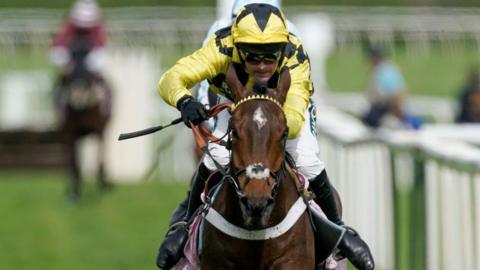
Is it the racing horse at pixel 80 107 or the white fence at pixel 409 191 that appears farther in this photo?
the racing horse at pixel 80 107

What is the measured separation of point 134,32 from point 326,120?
18975 mm

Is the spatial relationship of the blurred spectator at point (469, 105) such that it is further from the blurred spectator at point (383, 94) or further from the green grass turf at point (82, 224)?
the green grass turf at point (82, 224)

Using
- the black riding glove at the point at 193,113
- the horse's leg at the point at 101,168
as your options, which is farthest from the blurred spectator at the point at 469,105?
the black riding glove at the point at 193,113

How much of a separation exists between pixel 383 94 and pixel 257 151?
45.8ft

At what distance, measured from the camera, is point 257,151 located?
543 cm

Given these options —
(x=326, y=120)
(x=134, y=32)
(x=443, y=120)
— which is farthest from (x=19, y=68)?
(x=326, y=120)

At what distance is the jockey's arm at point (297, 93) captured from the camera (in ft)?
19.2

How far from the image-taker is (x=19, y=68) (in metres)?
29.9

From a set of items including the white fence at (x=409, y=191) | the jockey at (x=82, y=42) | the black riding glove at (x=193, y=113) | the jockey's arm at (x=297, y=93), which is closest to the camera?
the jockey's arm at (x=297, y=93)

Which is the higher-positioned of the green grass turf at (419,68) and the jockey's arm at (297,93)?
the jockey's arm at (297,93)

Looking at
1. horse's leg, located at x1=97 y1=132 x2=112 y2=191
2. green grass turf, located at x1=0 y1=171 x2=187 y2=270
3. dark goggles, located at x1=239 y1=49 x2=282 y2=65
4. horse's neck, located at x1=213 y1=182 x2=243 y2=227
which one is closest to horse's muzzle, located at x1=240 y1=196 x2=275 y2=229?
horse's neck, located at x1=213 y1=182 x2=243 y2=227

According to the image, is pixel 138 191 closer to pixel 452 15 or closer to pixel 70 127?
pixel 70 127

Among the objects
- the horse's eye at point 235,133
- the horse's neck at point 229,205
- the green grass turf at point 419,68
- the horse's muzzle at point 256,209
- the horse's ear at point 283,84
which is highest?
the horse's ear at point 283,84

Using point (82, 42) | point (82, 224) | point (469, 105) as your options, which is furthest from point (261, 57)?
point (469, 105)
